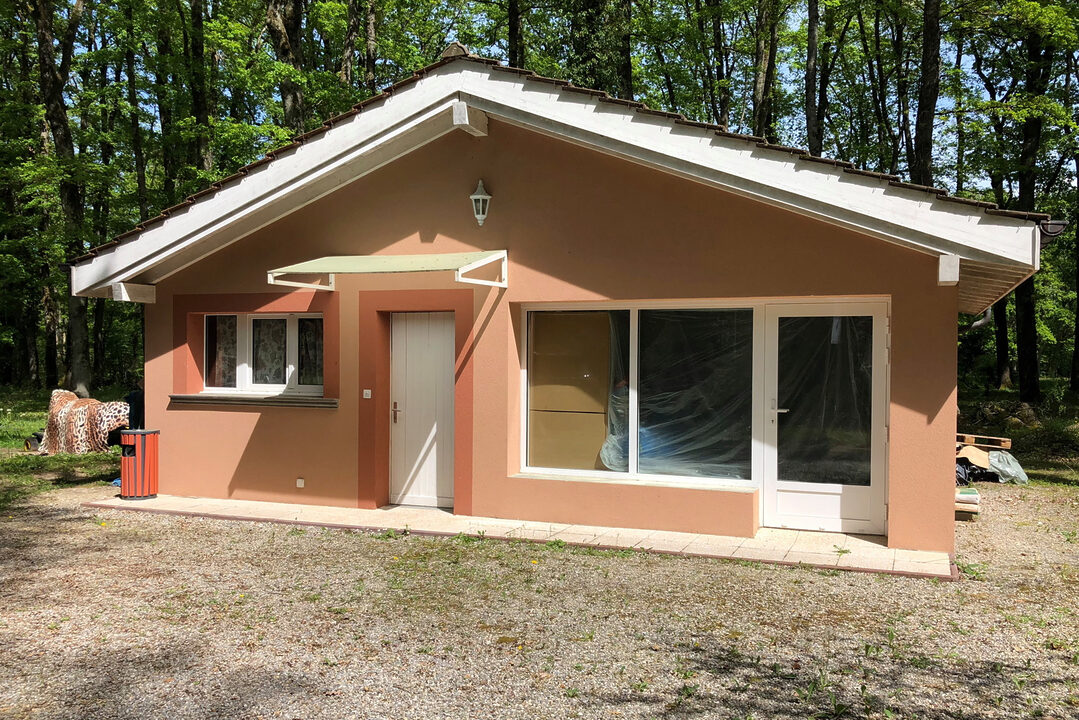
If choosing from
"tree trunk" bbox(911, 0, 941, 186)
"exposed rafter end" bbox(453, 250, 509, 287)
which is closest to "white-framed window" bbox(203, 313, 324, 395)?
"exposed rafter end" bbox(453, 250, 509, 287)

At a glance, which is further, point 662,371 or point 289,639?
point 662,371

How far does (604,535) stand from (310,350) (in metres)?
4.43

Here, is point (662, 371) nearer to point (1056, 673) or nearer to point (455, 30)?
point (1056, 673)

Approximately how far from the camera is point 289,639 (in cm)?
539

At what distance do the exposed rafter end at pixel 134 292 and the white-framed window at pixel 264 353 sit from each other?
0.71m

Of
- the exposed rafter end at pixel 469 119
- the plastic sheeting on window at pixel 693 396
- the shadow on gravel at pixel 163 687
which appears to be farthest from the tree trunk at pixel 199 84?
the shadow on gravel at pixel 163 687

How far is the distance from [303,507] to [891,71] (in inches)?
857

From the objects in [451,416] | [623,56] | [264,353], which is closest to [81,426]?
[264,353]

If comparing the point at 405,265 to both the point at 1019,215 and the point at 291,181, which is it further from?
the point at 1019,215

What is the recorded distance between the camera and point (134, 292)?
1027 cm

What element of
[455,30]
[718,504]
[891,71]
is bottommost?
[718,504]

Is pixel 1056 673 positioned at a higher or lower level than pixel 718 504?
lower

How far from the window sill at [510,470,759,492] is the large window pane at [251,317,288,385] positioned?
355cm

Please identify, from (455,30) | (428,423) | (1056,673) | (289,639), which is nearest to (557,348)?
(428,423)
